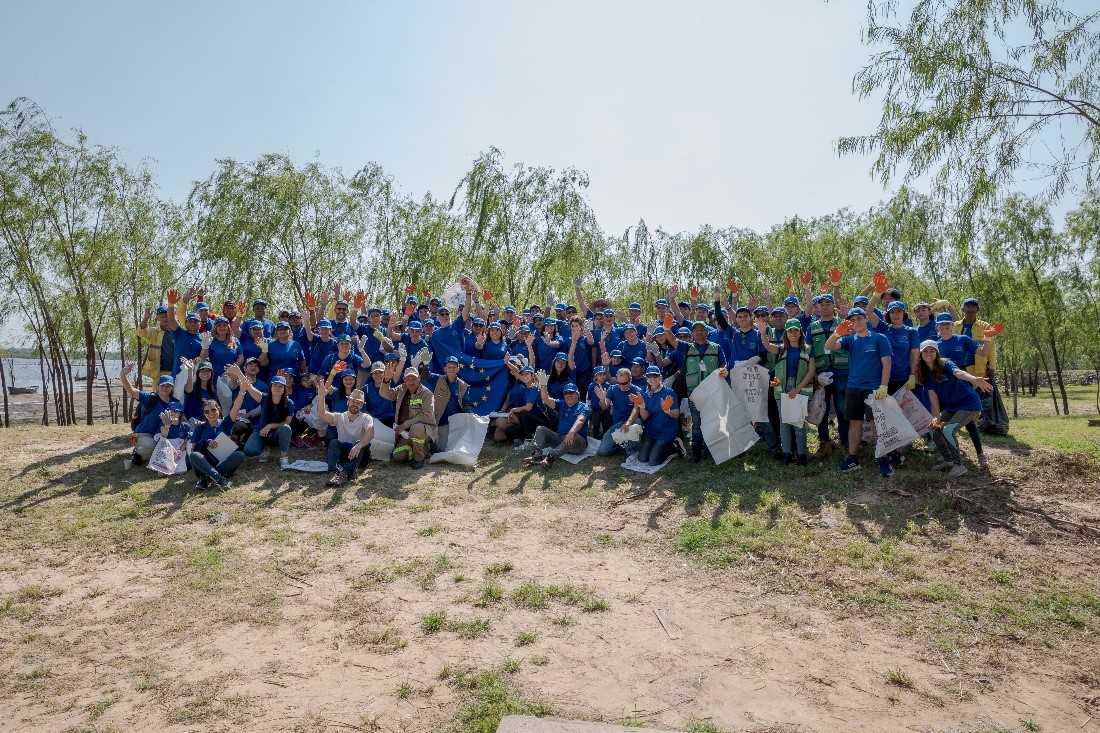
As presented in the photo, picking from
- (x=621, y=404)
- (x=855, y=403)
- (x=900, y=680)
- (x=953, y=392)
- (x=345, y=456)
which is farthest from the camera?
(x=621, y=404)

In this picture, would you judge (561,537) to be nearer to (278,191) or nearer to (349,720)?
(349,720)

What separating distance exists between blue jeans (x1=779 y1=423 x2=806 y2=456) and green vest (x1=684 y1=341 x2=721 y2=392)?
1.35 metres

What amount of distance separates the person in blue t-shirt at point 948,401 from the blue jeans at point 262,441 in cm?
922

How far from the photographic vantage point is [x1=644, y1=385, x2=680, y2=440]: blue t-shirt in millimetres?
9250

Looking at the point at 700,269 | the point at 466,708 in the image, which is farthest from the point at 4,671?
the point at 700,269

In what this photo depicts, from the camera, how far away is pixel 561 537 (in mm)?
6879

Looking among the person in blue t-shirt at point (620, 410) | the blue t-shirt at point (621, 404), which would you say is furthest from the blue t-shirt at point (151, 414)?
the blue t-shirt at point (621, 404)

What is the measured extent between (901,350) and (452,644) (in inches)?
268

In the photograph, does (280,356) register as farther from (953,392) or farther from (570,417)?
(953,392)

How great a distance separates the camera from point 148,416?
9.65 meters

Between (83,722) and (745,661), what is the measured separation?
4298 mm

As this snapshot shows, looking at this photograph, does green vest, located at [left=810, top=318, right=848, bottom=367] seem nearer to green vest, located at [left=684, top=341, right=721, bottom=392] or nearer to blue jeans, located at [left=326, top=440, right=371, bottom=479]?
green vest, located at [left=684, top=341, right=721, bottom=392]

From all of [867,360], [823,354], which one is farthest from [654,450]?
[867,360]

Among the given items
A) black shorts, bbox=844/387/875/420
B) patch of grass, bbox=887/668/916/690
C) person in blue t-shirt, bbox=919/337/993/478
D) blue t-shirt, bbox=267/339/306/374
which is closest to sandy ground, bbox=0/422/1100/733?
patch of grass, bbox=887/668/916/690
